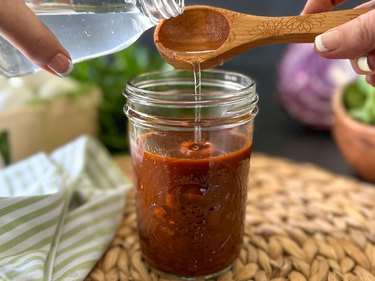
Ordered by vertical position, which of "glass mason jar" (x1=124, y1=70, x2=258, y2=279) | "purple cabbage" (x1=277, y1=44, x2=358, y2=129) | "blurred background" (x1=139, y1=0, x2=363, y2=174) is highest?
"glass mason jar" (x1=124, y1=70, x2=258, y2=279)

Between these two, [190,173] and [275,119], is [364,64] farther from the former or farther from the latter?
[275,119]

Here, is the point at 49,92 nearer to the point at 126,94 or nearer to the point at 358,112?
the point at 126,94

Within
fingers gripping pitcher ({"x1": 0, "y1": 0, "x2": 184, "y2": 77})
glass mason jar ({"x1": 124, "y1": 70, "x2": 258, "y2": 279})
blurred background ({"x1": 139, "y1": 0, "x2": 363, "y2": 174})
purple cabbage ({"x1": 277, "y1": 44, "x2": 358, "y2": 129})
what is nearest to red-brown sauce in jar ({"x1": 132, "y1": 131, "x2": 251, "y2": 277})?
glass mason jar ({"x1": 124, "y1": 70, "x2": 258, "y2": 279})

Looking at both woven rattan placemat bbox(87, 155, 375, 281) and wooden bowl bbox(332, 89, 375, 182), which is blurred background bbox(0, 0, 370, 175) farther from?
woven rattan placemat bbox(87, 155, 375, 281)

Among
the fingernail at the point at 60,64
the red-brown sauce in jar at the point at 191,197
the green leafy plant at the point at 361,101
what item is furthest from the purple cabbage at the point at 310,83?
the fingernail at the point at 60,64

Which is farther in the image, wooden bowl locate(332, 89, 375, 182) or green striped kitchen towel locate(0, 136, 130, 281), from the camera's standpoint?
wooden bowl locate(332, 89, 375, 182)

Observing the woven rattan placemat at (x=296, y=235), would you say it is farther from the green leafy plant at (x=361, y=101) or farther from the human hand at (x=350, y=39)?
the human hand at (x=350, y=39)
